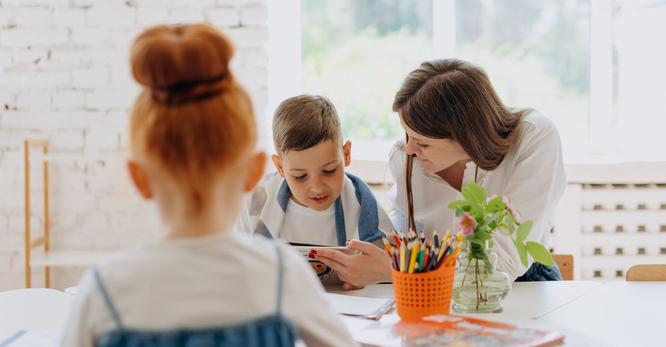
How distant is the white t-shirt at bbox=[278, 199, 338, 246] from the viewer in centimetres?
202

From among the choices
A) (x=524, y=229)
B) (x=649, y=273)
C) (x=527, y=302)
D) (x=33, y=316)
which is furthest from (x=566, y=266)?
(x=33, y=316)

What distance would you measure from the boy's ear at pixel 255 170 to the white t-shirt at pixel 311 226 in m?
1.14

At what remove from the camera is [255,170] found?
0.87m

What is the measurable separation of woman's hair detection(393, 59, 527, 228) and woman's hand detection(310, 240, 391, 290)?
373 mm

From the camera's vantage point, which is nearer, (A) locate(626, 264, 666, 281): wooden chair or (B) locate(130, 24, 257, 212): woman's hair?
(B) locate(130, 24, 257, 212): woman's hair

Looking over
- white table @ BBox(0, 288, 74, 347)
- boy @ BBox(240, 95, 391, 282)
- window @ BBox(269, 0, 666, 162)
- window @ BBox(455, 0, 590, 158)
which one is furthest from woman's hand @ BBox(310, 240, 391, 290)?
window @ BBox(455, 0, 590, 158)

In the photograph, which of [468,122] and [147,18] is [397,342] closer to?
[468,122]

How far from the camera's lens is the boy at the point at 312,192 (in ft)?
6.34

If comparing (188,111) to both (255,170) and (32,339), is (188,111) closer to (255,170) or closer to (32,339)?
(255,170)

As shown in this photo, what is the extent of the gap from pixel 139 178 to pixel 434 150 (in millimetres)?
1258

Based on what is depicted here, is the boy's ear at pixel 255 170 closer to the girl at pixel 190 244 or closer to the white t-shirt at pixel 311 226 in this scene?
the girl at pixel 190 244

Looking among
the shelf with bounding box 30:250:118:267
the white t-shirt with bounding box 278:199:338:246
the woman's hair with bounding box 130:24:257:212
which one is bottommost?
the shelf with bounding box 30:250:118:267

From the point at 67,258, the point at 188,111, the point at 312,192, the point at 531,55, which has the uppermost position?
the point at 531,55

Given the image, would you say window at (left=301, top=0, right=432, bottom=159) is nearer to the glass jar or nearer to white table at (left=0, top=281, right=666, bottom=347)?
white table at (left=0, top=281, right=666, bottom=347)
